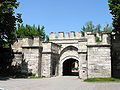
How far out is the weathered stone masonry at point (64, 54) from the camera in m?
14.6

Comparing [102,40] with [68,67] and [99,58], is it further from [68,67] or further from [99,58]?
[68,67]

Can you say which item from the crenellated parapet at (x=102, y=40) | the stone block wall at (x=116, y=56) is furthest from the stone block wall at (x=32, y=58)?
the stone block wall at (x=116, y=56)

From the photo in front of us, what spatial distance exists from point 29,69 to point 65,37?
7.28 meters

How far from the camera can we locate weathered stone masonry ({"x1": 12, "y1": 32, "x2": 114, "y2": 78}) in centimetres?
1463

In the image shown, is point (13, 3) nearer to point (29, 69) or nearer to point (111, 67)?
point (29, 69)

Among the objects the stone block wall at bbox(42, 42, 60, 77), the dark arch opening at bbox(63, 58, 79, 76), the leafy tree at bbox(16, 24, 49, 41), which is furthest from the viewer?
the leafy tree at bbox(16, 24, 49, 41)

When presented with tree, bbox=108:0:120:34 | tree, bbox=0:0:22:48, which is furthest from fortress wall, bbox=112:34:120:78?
tree, bbox=0:0:22:48

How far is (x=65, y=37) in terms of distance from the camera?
21.9 meters

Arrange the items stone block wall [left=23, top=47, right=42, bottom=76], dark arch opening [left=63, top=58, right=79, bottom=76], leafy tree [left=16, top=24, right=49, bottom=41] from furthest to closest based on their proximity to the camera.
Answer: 1. leafy tree [left=16, top=24, right=49, bottom=41]
2. dark arch opening [left=63, top=58, right=79, bottom=76]
3. stone block wall [left=23, top=47, right=42, bottom=76]

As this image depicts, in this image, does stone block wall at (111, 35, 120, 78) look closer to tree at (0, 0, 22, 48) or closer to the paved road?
the paved road

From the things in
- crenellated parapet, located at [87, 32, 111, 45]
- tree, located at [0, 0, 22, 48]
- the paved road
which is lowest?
the paved road

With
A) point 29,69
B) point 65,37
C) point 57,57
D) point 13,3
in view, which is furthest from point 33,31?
point 13,3

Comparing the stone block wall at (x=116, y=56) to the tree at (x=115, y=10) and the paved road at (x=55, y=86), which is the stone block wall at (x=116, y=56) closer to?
the tree at (x=115, y=10)

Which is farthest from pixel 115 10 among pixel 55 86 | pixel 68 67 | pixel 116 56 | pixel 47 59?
pixel 68 67
